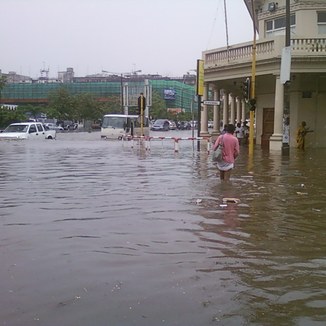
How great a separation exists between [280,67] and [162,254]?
64.8 feet

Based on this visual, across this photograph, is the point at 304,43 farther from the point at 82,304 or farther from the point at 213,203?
the point at 82,304

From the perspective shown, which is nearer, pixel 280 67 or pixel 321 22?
pixel 280 67

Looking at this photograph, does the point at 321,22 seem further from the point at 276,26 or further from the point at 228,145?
the point at 228,145

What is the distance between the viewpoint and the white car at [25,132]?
3422 cm

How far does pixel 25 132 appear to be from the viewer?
114ft

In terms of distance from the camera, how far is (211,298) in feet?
16.1

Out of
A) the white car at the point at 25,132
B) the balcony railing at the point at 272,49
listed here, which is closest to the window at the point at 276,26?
the balcony railing at the point at 272,49

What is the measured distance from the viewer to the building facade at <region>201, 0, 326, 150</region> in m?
25.0

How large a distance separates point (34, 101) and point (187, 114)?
3676 centimetres

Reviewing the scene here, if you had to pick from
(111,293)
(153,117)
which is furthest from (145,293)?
(153,117)

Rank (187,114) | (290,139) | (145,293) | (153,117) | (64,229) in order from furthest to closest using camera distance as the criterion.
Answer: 1. (187,114)
2. (153,117)
3. (290,139)
4. (64,229)
5. (145,293)

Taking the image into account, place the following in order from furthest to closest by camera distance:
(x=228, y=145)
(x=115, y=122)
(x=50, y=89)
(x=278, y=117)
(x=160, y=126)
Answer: (x=50, y=89), (x=160, y=126), (x=115, y=122), (x=278, y=117), (x=228, y=145)

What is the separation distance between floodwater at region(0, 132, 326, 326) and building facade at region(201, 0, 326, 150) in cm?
1372

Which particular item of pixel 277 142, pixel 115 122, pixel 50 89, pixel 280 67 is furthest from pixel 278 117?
pixel 50 89
